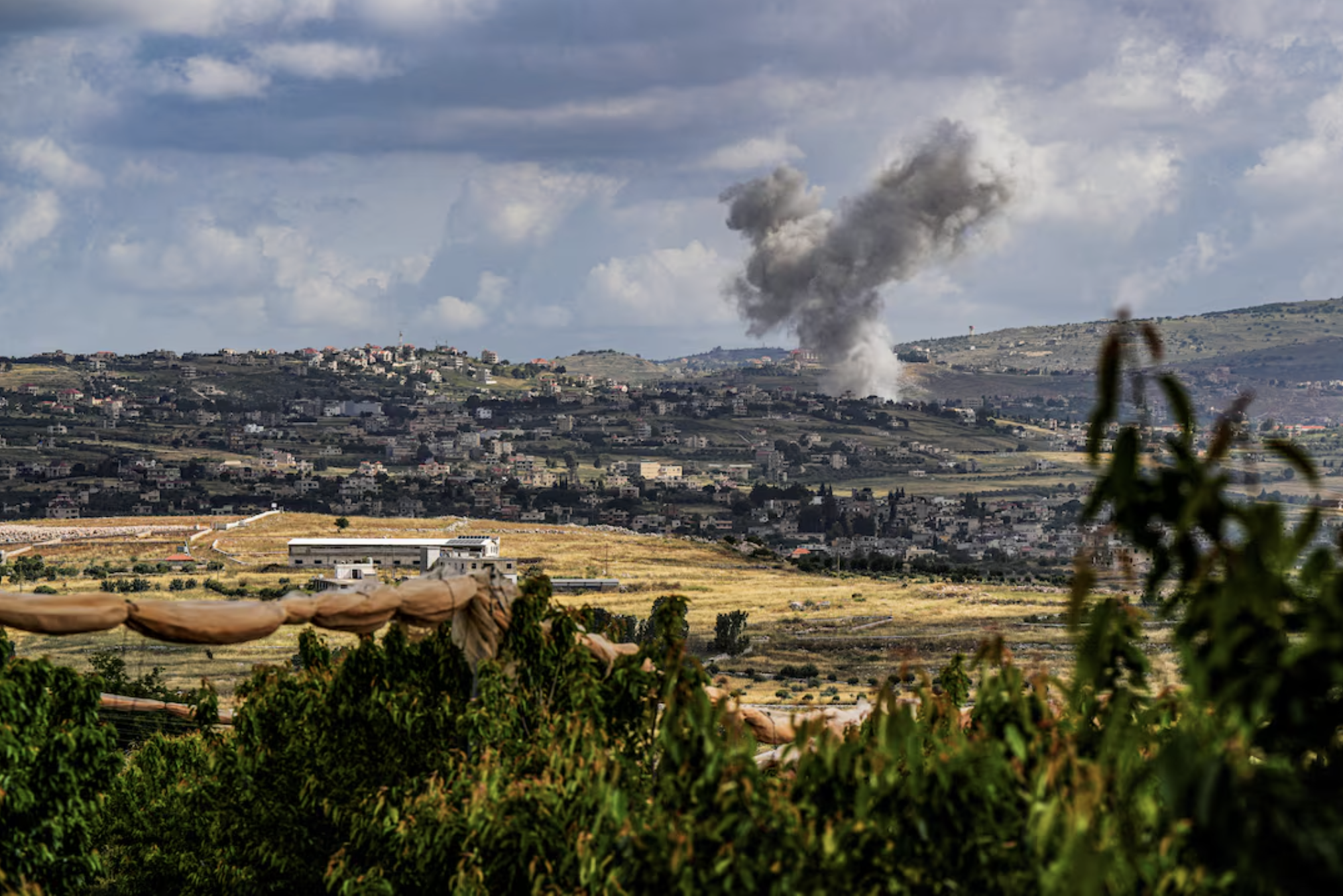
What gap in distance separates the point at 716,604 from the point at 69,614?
86.8 metres

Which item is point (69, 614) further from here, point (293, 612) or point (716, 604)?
point (716, 604)

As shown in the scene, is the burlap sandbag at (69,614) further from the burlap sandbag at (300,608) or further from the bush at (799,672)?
the bush at (799,672)

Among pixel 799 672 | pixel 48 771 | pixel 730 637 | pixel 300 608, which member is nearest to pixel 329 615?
pixel 300 608

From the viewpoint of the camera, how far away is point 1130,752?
17.4 feet

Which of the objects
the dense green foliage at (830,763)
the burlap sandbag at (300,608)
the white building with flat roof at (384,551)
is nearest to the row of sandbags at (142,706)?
the dense green foliage at (830,763)

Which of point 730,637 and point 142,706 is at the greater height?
point 142,706

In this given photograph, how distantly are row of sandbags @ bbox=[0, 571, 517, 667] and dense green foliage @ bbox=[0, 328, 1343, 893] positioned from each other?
0.23 metres

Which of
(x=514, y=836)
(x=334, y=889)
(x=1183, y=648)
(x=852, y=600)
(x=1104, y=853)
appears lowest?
(x=852, y=600)

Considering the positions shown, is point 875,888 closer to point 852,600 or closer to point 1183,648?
point 1183,648

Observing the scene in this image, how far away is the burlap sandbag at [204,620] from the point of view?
734cm

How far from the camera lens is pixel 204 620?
753cm

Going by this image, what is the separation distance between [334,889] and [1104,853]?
18.8 feet

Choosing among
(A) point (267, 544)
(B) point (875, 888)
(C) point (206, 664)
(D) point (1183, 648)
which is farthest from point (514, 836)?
(A) point (267, 544)

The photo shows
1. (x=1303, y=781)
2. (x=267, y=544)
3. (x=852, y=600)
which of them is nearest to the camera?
(x=1303, y=781)
